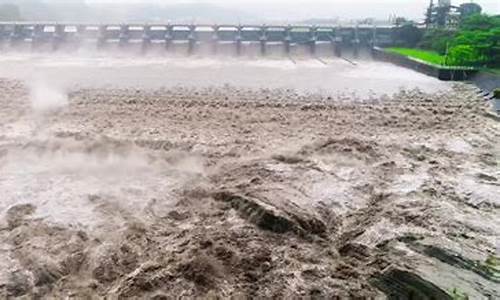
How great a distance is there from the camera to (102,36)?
23.1 m

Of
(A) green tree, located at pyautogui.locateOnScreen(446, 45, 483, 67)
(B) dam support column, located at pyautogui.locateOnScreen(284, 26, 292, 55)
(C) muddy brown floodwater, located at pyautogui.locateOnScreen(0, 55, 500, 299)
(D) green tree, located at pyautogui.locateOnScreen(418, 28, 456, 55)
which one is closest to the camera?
(C) muddy brown floodwater, located at pyautogui.locateOnScreen(0, 55, 500, 299)

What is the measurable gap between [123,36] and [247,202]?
19.0m

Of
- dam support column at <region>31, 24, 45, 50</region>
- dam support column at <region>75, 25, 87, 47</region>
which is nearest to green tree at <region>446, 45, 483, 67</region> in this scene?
dam support column at <region>75, 25, 87, 47</region>

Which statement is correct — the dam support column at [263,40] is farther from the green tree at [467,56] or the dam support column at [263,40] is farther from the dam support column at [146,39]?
the green tree at [467,56]

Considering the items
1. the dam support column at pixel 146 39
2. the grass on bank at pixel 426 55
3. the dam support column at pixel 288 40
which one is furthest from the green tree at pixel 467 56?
the dam support column at pixel 146 39

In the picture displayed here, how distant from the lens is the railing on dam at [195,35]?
22844mm

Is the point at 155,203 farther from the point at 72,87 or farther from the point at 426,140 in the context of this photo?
the point at 72,87

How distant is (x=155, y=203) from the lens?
Answer: 19.6 ft

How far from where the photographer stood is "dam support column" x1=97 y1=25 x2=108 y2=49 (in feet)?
74.7

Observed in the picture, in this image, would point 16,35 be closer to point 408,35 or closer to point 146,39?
point 146,39

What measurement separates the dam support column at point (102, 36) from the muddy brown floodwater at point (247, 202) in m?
12.8

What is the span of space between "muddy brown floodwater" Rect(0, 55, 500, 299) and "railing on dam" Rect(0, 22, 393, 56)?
12.8 metres

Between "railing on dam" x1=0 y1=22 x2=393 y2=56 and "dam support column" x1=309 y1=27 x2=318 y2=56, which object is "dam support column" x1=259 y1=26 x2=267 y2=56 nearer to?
"railing on dam" x1=0 y1=22 x2=393 y2=56

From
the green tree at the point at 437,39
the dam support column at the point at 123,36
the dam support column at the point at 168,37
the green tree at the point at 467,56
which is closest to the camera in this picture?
the green tree at the point at 467,56
